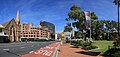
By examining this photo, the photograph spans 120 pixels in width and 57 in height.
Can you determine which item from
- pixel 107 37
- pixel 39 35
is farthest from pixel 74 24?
pixel 39 35

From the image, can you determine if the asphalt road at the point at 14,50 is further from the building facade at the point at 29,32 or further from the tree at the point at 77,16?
the building facade at the point at 29,32

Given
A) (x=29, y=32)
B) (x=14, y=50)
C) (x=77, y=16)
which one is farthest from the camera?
(x=29, y=32)

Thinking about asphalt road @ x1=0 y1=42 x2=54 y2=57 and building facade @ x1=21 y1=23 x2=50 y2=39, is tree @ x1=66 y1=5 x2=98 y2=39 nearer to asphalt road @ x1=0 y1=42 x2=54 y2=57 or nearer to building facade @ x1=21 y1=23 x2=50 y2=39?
asphalt road @ x1=0 y1=42 x2=54 y2=57

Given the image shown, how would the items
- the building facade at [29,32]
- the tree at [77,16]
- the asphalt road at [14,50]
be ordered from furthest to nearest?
the building facade at [29,32] → the tree at [77,16] → the asphalt road at [14,50]

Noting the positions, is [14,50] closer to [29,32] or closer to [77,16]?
Answer: [77,16]

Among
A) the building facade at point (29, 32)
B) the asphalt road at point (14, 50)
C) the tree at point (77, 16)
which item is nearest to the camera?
the asphalt road at point (14, 50)

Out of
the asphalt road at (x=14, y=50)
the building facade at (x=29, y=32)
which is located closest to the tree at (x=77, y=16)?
the asphalt road at (x=14, y=50)

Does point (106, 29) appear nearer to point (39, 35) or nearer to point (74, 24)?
point (74, 24)

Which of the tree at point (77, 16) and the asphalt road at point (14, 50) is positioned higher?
the tree at point (77, 16)

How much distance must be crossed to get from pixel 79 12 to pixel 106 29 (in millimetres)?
60890

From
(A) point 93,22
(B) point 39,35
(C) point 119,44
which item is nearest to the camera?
(C) point 119,44

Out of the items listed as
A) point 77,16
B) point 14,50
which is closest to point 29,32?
point 77,16

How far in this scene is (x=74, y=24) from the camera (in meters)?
64.5

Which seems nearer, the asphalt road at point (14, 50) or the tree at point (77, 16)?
the asphalt road at point (14, 50)
